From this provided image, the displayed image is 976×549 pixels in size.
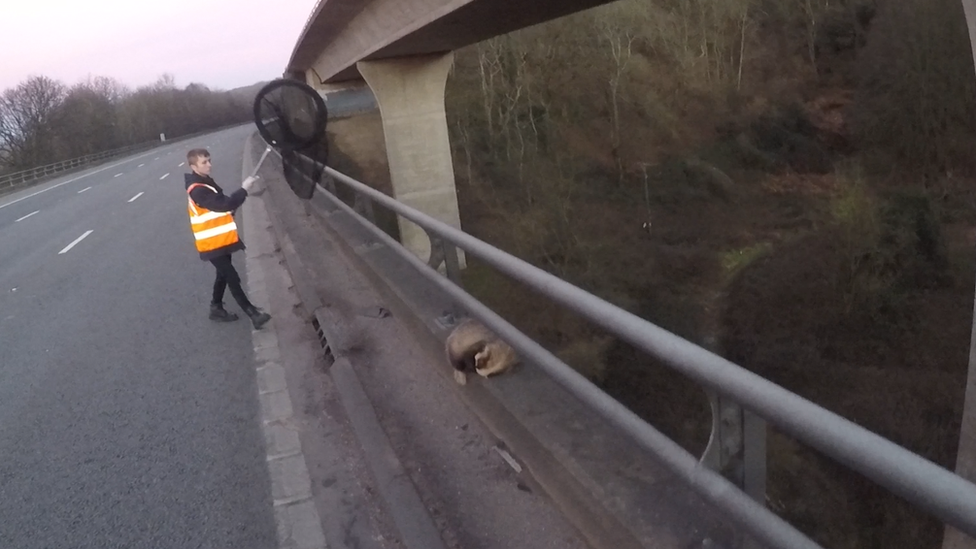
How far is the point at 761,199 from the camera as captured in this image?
1417 inches

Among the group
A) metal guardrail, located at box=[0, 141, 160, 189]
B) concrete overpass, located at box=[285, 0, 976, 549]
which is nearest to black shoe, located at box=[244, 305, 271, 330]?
concrete overpass, located at box=[285, 0, 976, 549]

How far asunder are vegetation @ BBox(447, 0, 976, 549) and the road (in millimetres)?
7650

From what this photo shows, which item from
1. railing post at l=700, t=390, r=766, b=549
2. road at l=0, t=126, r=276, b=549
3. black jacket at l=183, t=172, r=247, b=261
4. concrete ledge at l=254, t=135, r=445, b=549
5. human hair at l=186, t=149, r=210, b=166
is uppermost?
human hair at l=186, t=149, r=210, b=166

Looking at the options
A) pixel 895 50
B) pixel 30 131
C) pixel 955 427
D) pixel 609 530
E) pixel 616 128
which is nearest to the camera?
pixel 609 530

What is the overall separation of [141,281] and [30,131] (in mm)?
52577

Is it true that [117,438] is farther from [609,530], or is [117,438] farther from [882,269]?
[882,269]

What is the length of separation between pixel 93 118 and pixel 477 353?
68.5 metres

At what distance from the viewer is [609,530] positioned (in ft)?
9.45

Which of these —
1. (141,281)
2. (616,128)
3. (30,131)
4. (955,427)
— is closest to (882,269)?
(955,427)

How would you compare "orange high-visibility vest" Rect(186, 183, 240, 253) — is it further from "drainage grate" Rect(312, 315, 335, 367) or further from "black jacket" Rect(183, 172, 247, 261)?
"drainage grate" Rect(312, 315, 335, 367)

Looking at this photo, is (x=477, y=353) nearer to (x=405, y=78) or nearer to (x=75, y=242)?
(x=75, y=242)

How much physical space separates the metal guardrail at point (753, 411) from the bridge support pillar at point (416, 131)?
1556 cm

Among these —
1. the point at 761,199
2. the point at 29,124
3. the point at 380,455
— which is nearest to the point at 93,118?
the point at 29,124

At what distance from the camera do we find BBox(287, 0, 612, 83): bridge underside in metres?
11.0
